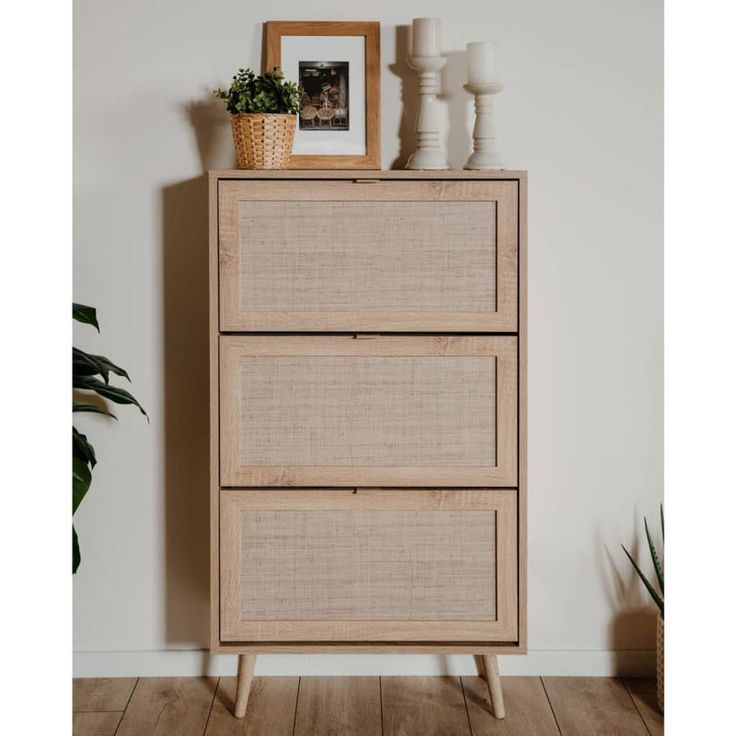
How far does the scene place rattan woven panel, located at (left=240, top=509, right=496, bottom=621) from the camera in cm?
211

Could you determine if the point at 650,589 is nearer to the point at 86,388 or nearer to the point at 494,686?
the point at 494,686

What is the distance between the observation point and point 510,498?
2.10 m

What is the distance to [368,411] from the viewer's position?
6.85ft

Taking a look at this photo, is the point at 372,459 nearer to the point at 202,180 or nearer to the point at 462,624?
the point at 462,624

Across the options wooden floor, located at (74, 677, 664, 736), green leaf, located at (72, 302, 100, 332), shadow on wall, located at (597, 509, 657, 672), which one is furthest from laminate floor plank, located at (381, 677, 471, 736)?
green leaf, located at (72, 302, 100, 332)

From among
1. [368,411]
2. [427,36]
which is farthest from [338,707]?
[427,36]

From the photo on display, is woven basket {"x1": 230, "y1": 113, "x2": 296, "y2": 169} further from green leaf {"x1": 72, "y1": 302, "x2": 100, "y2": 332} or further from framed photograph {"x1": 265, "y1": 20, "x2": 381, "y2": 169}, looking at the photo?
green leaf {"x1": 72, "y1": 302, "x2": 100, "y2": 332}

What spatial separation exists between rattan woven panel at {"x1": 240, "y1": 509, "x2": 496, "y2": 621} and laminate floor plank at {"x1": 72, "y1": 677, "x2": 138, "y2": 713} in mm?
512

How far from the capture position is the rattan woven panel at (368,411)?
82.0 inches

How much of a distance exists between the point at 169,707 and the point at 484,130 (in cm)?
172

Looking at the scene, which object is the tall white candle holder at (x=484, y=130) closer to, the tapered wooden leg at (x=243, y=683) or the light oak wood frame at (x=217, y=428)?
the light oak wood frame at (x=217, y=428)

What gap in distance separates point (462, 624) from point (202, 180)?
4.44 feet

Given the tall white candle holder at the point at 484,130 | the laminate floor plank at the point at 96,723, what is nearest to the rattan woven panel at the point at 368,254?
the tall white candle holder at the point at 484,130
